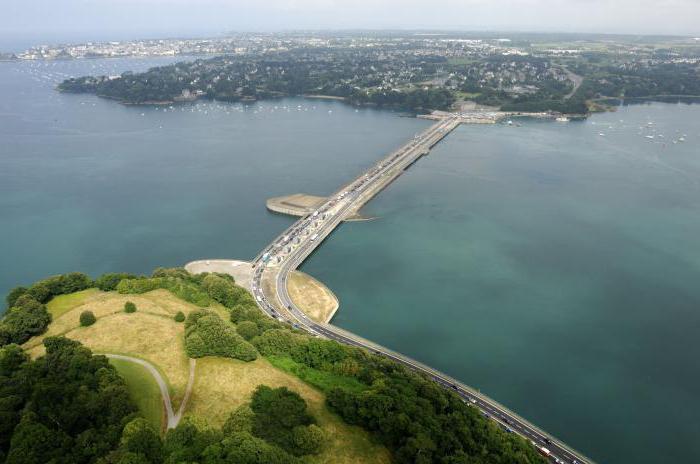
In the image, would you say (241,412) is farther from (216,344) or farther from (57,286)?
(57,286)

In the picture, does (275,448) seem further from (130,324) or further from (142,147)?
(142,147)

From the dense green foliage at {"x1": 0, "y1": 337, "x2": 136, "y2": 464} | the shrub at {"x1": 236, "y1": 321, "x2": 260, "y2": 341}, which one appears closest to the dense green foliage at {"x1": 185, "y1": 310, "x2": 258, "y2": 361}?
the shrub at {"x1": 236, "y1": 321, "x2": 260, "y2": 341}

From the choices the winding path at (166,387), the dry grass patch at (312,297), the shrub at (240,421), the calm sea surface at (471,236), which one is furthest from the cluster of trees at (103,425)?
the calm sea surface at (471,236)

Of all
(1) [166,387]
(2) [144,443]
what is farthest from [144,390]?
(2) [144,443]

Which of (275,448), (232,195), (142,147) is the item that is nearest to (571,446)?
(275,448)

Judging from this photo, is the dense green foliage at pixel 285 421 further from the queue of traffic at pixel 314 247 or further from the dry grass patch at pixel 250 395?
the queue of traffic at pixel 314 247

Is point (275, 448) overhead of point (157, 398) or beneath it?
overhead

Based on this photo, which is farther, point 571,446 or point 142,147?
point 142,147

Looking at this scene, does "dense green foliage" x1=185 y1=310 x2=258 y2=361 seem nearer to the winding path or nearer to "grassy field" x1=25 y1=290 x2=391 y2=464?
"grassy field" x1=25 y1=290 x2=391 y2=464
